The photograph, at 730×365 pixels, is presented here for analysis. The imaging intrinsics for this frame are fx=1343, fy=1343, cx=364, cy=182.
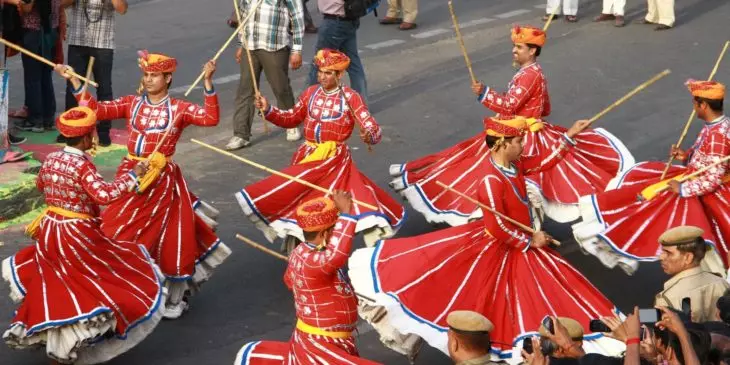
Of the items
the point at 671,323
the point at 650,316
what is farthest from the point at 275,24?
the point at 671,323

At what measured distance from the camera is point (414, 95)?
49.4ft

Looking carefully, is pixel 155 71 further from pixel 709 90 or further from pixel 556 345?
pixel 556 345

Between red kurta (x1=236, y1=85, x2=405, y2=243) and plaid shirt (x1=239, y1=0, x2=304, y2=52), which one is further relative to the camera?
plaid shirt (x1=239, y1=0, x2=304, y2=52)

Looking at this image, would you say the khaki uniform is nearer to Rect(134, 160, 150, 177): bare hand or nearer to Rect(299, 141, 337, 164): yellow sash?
Rect(299, 141, 337, 164): yellow sash

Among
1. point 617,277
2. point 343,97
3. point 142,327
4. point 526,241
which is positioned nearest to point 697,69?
point 617,277

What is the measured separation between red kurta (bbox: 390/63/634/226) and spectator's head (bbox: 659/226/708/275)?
2.70 metres

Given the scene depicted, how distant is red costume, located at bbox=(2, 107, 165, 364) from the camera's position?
7.98m

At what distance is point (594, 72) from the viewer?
16000 millimetres

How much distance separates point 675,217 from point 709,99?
853mm

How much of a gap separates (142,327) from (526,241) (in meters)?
2.43

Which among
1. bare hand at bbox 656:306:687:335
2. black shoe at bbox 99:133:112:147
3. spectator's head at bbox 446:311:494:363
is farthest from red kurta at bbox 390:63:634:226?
spectator's head at bbox 446:311:494:363

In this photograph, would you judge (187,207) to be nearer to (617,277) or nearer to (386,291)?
(386,291)

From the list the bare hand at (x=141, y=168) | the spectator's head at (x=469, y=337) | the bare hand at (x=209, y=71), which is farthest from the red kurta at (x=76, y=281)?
the spectator's head at (x=469, y=337)

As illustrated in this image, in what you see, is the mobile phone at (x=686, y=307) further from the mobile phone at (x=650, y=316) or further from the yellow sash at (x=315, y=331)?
the yellow sash at (x=315, y=331)
